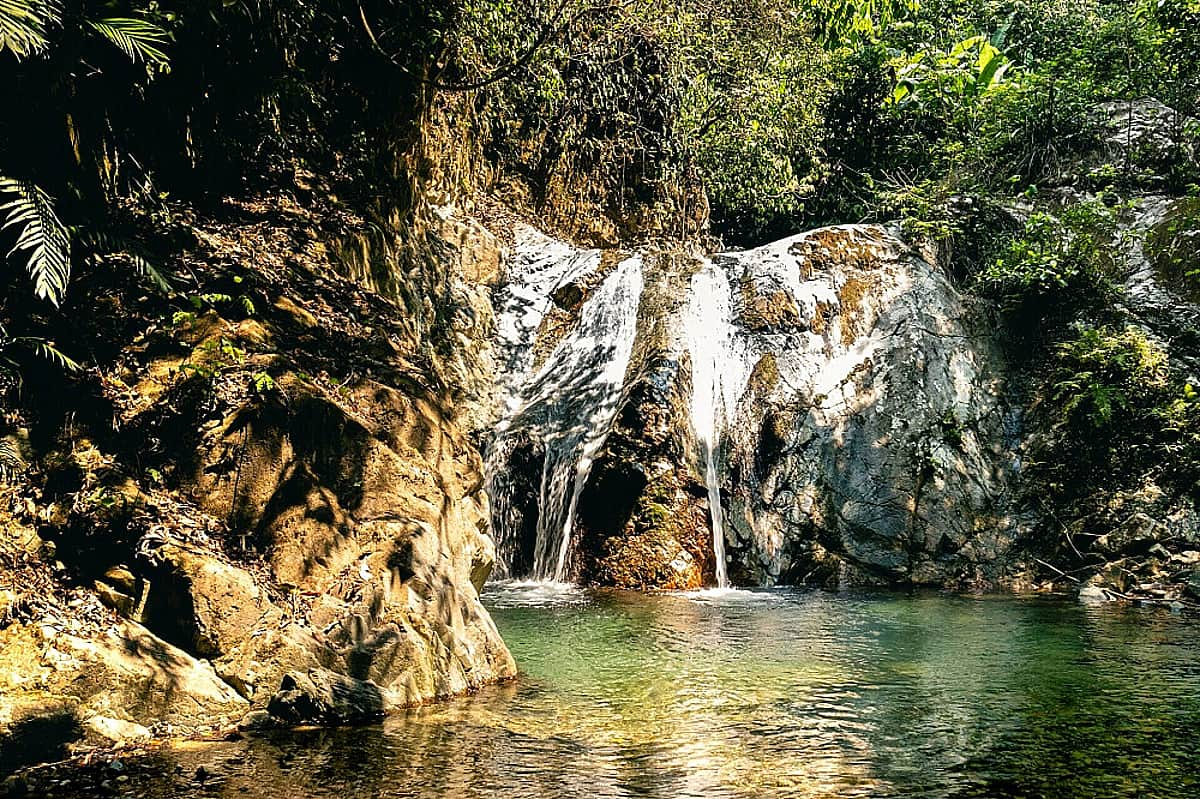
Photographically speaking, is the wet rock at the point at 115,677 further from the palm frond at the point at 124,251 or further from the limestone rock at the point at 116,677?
the palm frond at the point at 124,251

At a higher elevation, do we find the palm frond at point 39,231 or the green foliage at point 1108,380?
the green foliage at point 1108,380

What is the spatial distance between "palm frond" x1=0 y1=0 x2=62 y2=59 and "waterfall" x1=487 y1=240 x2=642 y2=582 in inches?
297

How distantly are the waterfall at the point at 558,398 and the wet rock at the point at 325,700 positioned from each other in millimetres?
6241

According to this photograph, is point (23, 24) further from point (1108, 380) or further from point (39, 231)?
point (1108, 380)

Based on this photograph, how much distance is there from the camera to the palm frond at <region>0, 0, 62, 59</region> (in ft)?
10.6

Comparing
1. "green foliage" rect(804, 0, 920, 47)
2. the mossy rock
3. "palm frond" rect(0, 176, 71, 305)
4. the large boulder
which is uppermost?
the mossy rock

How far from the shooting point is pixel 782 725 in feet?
13.1

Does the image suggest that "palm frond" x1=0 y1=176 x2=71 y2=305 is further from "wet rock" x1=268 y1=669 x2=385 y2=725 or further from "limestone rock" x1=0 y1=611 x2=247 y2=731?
"wet rock" x1=268 y1=669 x2=385 y2=725

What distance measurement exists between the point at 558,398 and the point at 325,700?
7.99 metres

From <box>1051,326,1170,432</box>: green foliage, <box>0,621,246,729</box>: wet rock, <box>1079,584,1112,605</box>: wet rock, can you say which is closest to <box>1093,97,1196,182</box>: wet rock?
<box>1051,326,1170,432</box>: green foliage

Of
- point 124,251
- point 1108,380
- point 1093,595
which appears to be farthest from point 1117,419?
point 124,251

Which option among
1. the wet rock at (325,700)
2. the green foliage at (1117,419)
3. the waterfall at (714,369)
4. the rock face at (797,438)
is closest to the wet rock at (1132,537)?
the green foliage at (1117,419)

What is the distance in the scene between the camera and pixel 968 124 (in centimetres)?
1680

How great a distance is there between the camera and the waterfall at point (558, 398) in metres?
10.4
